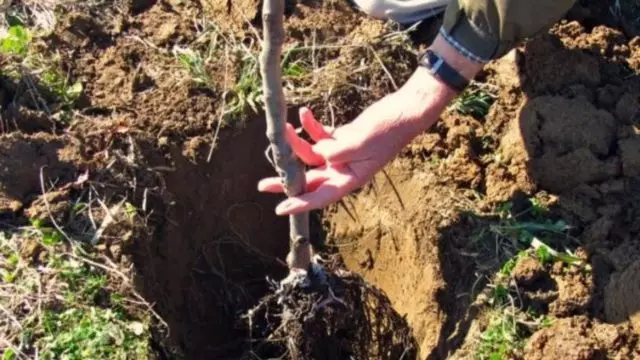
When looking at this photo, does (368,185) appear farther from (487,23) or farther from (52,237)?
(52,237)

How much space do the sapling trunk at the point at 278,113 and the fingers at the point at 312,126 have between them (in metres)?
0.08

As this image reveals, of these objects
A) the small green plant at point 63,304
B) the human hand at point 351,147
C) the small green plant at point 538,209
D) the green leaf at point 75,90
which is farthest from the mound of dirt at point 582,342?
the green leaf at point 75,90

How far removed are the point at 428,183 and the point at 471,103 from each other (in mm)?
295

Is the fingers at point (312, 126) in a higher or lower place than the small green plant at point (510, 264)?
higher

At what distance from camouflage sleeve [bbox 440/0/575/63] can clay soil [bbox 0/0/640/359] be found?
32 centimetres

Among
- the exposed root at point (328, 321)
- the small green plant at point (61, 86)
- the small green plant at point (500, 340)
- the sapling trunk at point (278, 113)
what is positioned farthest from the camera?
the small green plant at point (61, 86)

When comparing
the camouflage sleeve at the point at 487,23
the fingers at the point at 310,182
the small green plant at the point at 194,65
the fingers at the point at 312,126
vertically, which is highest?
the camouflage sleeve at the point at 487,23

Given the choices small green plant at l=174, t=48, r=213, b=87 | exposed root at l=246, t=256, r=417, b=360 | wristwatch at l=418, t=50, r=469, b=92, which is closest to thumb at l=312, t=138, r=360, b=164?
wristwatch at l=418, t=50, r=469, b=92

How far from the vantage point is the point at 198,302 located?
2.67 meters

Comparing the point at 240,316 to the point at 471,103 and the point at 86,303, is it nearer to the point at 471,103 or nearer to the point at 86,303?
the point at 86,303

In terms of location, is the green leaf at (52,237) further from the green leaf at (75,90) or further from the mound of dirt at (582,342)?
the mound of dirt at (582,342)

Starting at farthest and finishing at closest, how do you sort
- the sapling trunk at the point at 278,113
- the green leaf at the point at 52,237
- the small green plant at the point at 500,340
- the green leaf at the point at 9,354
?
1. the green leaf at the point at 52,237
2. the small green plant at the point at 500,340
3. the green leaf at the point at 9,354
4. the sapling trunk at the point at 278,113

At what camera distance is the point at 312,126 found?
2209mm

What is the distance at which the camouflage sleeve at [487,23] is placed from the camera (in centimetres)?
230
